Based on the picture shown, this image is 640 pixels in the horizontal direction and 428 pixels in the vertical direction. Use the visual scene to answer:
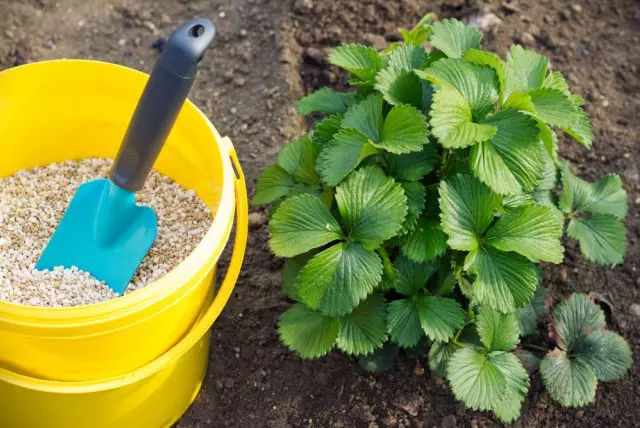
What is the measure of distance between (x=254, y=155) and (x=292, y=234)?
1.84ft

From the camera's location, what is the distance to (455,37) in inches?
58.8

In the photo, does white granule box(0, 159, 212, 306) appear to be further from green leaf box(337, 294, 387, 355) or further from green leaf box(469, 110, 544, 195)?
green leaf box(469, 110, 544, 195)

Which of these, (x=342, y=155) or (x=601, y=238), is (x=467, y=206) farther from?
(x=601, y=238)

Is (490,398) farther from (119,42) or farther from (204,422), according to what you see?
(119,42)

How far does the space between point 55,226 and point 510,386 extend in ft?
2.93

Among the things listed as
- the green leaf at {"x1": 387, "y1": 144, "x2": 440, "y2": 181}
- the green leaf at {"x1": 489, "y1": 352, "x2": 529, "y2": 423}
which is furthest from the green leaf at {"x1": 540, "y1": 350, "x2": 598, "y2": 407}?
the green leaf at {"x1": 387, "y1": 144, "x2": 440, "y2": 181}

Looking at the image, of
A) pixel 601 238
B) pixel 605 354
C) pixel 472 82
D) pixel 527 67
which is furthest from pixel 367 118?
pixel 605 354

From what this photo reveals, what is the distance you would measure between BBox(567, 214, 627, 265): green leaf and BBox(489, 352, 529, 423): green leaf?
0.28m

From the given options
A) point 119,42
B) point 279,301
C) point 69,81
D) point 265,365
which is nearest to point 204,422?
point 265,365

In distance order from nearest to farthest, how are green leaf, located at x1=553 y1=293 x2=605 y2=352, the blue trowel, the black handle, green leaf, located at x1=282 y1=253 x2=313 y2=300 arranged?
the black handle < the blue trowel < green leaf, located at x1=282 y1=253 x2=313 y2=300 < green leaf, located at x1=553 y1=293 x2=605 y2=352

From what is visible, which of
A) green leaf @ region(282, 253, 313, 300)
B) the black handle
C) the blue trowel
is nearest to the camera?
the black handle

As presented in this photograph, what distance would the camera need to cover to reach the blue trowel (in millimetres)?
1283

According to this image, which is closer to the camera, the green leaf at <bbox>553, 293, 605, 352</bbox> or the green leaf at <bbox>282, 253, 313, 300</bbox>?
the green leaf at <bbox>282, 253, 313, 300</bbox>

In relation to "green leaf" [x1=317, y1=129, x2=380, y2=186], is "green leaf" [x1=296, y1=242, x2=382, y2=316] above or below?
below
